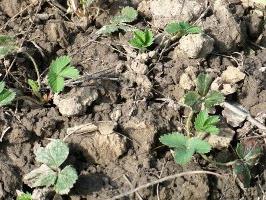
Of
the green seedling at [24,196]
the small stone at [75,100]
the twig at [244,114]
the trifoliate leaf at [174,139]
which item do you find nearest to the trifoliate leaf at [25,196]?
the green seedling at [24,196]

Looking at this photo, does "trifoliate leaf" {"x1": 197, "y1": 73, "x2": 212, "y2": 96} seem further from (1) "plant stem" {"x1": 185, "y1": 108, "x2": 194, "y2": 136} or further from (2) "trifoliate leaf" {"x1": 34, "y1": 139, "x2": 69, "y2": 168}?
(2) "trifoliate leaf" {"x1": 34, "y1": 139, "x2": 69, "y2": 168}

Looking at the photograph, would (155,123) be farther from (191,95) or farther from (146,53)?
(146,53)

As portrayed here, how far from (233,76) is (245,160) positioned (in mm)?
424

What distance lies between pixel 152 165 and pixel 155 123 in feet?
0.61

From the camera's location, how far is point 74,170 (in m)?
2.00

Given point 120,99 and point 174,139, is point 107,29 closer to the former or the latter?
point 120,99

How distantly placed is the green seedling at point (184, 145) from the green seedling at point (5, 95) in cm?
65

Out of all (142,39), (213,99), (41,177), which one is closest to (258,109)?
(213,99)

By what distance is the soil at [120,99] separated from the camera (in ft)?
6.82

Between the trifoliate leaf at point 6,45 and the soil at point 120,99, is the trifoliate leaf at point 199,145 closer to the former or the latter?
the soil at point 120,99

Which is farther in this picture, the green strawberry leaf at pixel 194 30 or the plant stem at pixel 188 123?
the green strawberry leaf at pixel 194 30

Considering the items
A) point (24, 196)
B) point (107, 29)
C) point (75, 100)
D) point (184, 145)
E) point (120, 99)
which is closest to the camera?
point (24, 196)

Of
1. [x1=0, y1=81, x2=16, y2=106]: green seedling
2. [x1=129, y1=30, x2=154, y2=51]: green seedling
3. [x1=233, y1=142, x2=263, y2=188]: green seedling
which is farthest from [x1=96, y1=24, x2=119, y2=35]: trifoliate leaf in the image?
[x1=233, y1=142, x2=263, y2=188]: green seedling

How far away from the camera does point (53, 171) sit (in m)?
2.03
